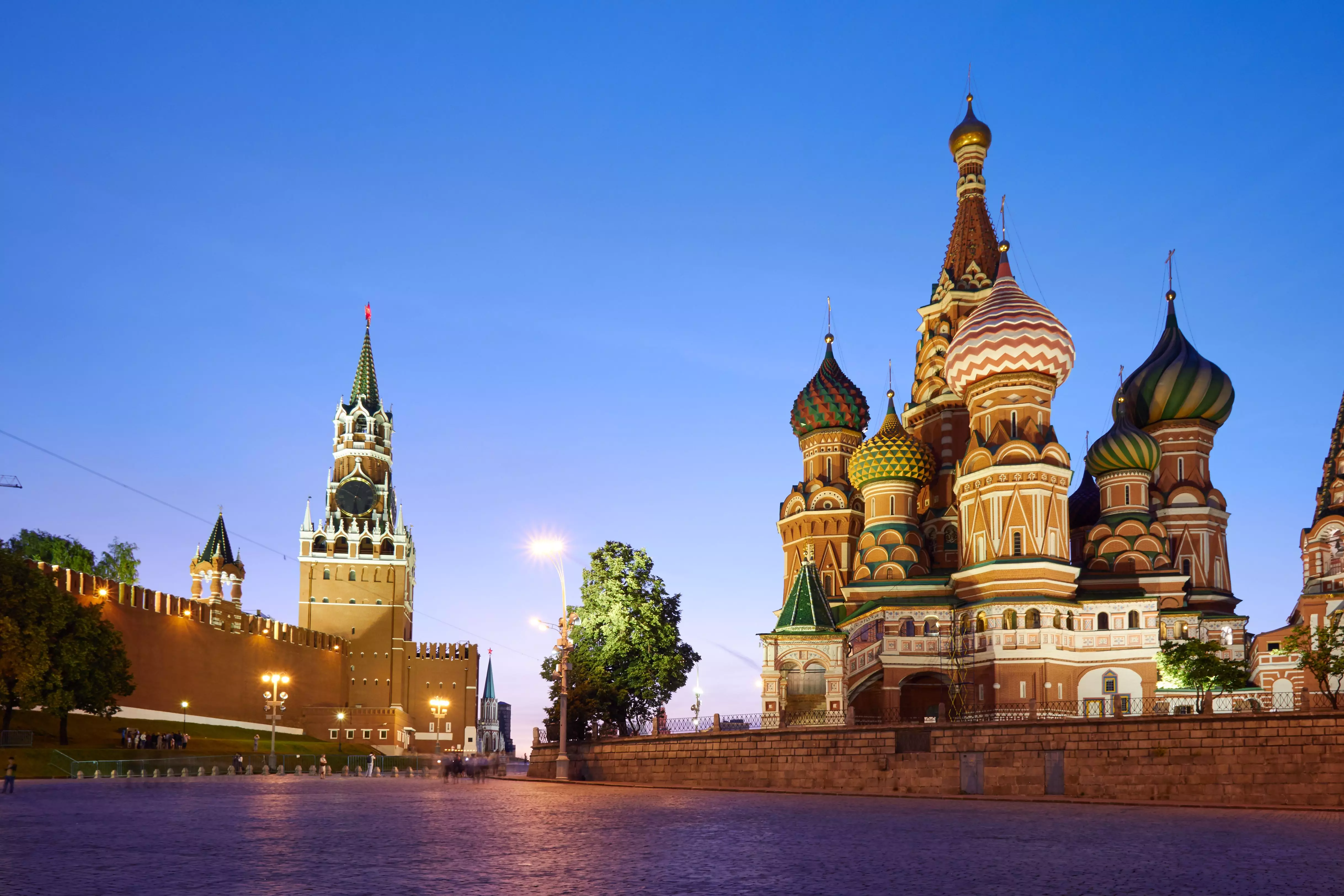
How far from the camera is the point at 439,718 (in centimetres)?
8850

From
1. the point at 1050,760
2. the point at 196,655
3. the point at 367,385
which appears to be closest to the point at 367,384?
the point at 367,385

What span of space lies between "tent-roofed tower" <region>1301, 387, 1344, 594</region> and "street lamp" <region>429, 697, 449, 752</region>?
2190 inches

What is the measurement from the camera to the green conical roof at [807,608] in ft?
144

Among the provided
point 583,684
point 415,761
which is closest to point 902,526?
point 583,684

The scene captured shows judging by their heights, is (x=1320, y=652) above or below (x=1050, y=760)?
above

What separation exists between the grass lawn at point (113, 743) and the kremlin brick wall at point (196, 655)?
106 centimetres

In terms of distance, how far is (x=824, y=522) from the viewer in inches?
2148

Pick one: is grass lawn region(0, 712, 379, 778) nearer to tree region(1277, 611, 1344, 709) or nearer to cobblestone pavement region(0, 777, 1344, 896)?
cobblestone pavement region(0, 777, 1344, 896)

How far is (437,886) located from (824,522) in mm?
44906

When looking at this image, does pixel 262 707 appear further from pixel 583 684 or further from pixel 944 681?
pixel 944 681

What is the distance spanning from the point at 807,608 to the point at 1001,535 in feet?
23.9

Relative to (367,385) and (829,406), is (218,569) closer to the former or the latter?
(367,385)

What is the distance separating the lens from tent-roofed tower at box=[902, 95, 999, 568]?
52.3 meters

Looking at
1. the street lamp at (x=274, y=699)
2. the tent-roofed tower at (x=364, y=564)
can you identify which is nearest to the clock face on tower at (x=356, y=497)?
the tent-roofed tower at (x=364, y=564)
